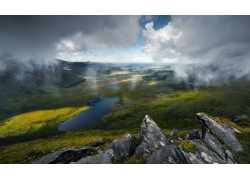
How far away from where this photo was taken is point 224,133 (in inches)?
709

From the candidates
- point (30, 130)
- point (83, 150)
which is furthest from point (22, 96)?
point (83, 150)

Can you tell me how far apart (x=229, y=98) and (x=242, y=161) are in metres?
118

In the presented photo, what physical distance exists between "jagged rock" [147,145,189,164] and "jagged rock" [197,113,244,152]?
25.5 ft

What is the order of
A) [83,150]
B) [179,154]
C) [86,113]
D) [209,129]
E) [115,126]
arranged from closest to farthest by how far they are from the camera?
[179,154] → [83,150] → [209,129] → [115,126] → [86,113]

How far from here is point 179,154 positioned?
12375 millimetres

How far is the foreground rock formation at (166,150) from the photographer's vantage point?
1249cm

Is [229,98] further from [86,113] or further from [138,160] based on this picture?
[138,160]

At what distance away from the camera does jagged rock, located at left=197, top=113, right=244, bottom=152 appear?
1631 cm

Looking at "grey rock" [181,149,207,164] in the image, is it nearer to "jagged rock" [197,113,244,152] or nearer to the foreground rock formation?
the foreground rock formation

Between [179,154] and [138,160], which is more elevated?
[179,154]

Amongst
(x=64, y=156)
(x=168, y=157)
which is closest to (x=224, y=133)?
(x=168, y=157)

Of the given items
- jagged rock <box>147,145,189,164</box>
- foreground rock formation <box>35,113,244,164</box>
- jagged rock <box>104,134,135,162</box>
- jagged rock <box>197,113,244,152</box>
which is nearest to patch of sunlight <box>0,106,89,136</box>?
foreground rock formation <box>35,113,244,164</box>

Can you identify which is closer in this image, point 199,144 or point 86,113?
point 199,144

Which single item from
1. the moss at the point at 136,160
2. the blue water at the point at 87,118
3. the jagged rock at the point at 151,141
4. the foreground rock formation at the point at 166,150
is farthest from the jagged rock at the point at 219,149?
the blue water at the point at 87,118
